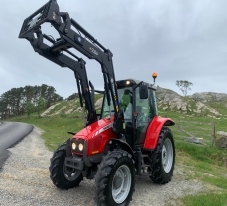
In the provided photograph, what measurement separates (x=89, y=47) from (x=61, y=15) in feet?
2.55

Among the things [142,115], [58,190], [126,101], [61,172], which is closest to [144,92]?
[126,101]

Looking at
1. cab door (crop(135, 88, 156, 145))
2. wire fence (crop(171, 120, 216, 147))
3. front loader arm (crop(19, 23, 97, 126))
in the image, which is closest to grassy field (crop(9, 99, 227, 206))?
wire fence (crop(171, 120, 216, 147))

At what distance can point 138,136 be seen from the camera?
5.30m

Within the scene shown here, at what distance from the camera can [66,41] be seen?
3938 mm

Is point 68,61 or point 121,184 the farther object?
point 68,61

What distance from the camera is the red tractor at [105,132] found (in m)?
3.84

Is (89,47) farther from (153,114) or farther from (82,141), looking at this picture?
(153,114)

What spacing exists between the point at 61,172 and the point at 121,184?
1.34 meters

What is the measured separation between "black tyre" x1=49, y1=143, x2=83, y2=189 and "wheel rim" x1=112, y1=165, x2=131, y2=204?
1.12m

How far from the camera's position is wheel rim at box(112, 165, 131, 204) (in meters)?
4.05

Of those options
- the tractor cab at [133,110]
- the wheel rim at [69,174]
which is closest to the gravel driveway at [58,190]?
the wheel rim at [69,174]

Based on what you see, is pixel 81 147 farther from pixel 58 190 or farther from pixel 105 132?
pixel 58 190

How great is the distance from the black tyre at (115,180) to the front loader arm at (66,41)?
0.81 metres

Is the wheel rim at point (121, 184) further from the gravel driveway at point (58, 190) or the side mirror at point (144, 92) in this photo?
the side mirror at point (144, 92)
